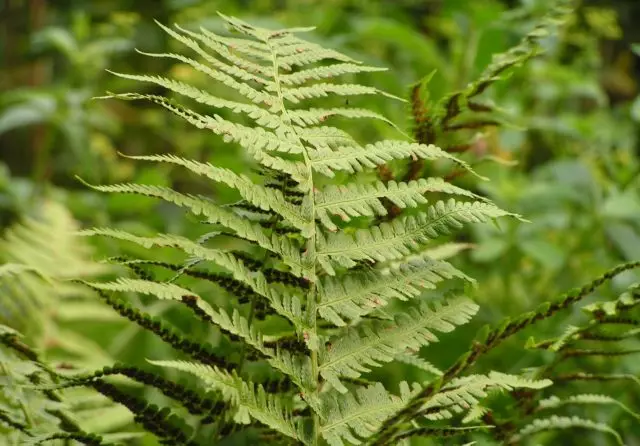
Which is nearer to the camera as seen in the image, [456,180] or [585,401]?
[585,401]

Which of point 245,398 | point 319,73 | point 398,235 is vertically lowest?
point 245,398

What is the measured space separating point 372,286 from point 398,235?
4cm

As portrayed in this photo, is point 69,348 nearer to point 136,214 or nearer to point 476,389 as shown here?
point 476,389

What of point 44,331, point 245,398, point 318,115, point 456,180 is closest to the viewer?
point 245,398

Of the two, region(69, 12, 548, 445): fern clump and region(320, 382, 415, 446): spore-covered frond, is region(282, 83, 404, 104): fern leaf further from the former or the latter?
region(320, 382, 415, 446): spore-covered frond

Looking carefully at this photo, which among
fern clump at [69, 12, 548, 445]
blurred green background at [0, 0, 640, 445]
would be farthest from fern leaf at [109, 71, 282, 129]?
blurred green background at [0, 0, 640, 445]

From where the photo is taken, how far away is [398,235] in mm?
467

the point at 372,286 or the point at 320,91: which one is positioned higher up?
the point at 320,91

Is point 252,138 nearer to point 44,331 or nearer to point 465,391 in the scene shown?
point 465,391

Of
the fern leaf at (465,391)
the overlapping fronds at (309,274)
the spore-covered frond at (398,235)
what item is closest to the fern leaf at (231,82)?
the overlapping fronds at (309,274)

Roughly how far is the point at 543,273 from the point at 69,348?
94 cm

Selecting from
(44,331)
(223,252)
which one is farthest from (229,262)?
(44,331)

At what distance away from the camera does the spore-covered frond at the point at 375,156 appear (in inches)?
18.6

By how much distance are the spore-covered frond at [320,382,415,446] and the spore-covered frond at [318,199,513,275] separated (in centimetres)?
8
